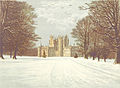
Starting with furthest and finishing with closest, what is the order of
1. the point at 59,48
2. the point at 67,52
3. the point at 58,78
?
1. the point at 59,48
2. the point at 67,52
3. the point at 58,78

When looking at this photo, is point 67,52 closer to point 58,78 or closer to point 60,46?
point 60,46

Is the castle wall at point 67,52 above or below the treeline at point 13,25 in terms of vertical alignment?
below

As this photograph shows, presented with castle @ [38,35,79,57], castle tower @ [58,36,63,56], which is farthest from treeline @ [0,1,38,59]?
castle tower @ [58,36,63,56]

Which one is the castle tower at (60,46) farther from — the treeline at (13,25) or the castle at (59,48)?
the treeline at (13,25)

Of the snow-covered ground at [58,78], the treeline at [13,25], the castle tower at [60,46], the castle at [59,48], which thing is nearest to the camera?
the snow-covered ground at [58,78]

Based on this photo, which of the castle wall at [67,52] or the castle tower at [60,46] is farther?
the castle tower at [60,46]

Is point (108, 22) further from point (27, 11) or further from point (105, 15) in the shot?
point (27, 11)

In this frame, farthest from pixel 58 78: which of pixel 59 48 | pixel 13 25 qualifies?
pixel 59 48

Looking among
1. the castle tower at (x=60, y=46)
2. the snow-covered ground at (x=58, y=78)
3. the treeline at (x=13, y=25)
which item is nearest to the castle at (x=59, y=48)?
the castle tower at (x=60, y=46)

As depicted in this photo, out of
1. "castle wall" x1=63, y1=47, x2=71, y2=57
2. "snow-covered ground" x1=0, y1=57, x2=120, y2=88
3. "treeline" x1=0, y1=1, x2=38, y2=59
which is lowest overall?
"castle wall" x1=63, y1=47, x2=71, y2=57

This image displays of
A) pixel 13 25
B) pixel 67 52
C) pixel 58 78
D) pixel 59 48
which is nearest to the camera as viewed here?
pixel 58 78

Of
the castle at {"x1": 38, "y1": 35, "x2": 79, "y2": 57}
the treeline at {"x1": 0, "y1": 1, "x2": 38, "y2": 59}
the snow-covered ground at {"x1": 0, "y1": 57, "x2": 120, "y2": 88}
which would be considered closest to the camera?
the snow-covered ground at {"x1": 0, "y1": 57, "x2": 120, "y2": 88}

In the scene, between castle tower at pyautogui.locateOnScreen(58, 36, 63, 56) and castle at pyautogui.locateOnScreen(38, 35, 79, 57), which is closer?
castle at pyautogui.locateOnScreen(38, 35, 79, 57)

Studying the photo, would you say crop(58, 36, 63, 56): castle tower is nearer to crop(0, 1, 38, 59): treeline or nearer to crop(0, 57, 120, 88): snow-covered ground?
crop(0, 1, 38, 59): treeline
